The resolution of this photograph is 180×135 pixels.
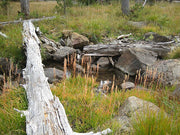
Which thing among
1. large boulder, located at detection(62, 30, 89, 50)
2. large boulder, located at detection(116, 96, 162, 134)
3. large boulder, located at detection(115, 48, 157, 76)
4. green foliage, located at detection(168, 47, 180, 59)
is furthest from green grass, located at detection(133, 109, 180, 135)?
large boulder, located at detection(62, 30, 89, 50)

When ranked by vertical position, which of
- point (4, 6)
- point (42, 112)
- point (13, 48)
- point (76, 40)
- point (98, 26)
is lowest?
point (42, 112)

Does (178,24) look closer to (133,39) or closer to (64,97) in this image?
(133,39)

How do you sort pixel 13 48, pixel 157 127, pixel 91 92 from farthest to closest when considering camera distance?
pixel 13 48 < pixel 91 92 < pixel 157 127

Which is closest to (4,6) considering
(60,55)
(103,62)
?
(60,55)

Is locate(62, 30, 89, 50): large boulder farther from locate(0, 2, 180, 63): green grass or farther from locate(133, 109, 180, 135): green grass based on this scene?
locate(133, 109, 180, 135): green grass

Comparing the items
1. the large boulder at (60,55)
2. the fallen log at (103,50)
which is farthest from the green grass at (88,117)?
the fallen log at (103,50)

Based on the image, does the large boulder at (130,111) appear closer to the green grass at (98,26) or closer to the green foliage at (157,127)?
the green foliage at (157,127)

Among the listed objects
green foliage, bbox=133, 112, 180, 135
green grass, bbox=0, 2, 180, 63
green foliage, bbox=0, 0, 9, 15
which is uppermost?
green foliage, bbox=0, 0, 9, 15

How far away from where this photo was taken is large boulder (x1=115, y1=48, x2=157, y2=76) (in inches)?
240

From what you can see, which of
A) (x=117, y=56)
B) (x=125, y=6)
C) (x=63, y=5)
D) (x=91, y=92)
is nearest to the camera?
(x=91, y=92)

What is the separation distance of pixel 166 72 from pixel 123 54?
1.90 m

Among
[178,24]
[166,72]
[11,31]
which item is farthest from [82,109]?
[178,24]

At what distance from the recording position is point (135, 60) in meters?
6.20

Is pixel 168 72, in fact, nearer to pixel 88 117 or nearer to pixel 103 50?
pixel 103 50
